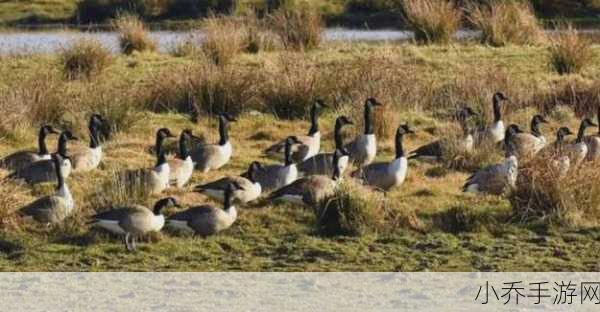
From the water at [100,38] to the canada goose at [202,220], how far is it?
1337 centimetres

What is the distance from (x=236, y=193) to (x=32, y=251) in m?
2.19

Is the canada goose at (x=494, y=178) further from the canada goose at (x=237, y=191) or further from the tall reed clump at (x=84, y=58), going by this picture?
the tall reed clump at (x=84, y=58)

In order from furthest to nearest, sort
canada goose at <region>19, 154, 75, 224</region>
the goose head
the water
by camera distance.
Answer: the water < canada goose at <region>19, 154, 75, 224</region> < the goose head

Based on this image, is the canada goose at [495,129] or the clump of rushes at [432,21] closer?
the canada goose at [495,129]

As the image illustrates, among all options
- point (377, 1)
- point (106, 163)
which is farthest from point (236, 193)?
point (377, 1)

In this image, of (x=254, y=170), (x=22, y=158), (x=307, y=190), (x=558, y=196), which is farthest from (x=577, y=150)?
(x=22, y=158)

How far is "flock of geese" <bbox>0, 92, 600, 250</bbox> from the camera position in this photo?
36.6 ft

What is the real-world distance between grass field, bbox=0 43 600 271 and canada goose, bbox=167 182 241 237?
0.35ft

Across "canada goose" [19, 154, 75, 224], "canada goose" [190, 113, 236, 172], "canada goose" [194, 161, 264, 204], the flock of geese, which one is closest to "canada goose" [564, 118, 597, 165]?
the flock of geese

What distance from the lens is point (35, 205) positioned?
11.2 m

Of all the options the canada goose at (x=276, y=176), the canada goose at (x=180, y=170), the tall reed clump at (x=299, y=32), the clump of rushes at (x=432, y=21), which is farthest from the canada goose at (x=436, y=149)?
the clump of rushes at (x=432, y=21)

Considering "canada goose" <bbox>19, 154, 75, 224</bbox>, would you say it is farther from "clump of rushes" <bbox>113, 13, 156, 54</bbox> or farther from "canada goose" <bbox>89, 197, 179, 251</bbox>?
"clump of rushes" <bbox>113, 13, 156, 54</bbox>

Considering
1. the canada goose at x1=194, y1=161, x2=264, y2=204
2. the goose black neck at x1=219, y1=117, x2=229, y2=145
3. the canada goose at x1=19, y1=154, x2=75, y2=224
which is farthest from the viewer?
the goose black neck at x1=219, y1=117, x2=229, y2=145

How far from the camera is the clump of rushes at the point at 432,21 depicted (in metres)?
25.7
